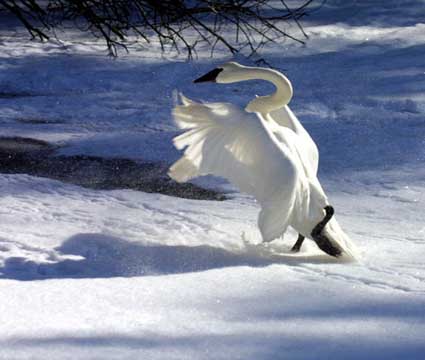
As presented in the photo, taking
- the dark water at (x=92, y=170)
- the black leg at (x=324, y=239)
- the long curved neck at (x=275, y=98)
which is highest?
the long curved neck at (x=275, y=98)

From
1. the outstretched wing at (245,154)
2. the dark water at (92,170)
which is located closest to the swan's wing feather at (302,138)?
the outstretched wing at (245,154)

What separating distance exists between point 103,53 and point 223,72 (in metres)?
8.45

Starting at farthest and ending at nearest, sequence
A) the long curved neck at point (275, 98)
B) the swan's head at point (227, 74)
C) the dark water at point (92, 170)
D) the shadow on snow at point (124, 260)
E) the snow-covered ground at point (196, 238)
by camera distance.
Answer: the dark water at point (92, 170)
the swan's head at point (227, 74)
the long curved neck at point (275, 98)
the shadow on snow at point (124, 260)
the snow-covered ground at point (196, 238)

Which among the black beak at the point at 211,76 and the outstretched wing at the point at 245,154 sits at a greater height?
the black beak at the point at 211,76

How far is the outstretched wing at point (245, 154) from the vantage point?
18.6ft

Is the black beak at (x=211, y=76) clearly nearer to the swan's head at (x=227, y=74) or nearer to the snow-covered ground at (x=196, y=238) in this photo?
the swan's head at (x=227, y=74)

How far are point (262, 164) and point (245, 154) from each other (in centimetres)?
13

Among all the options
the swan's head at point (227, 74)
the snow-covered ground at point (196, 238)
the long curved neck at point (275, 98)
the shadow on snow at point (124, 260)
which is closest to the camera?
the snow-covered ground at point (196, 238)

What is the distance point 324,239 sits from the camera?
6.01 meters

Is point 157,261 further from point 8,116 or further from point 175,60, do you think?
point 175,60

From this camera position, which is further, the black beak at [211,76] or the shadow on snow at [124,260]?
the black beak at [211,76]

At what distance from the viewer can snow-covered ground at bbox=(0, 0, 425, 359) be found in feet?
13.9

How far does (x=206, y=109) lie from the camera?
577cm

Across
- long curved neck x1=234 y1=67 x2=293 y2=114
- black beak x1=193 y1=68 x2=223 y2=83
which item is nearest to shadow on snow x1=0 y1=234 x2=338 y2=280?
long curved neck x1=234 y1=67 x2=293 y2=114
